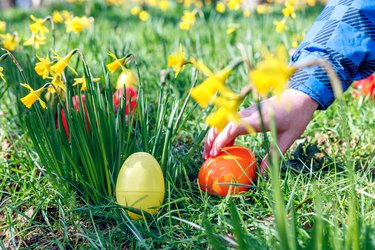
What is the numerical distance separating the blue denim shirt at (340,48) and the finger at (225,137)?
0.26 meters

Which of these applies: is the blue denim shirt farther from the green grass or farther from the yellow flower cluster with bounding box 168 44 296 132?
the yellow flower cluster with bounding box 168 44 296 132

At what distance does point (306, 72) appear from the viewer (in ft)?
5.83

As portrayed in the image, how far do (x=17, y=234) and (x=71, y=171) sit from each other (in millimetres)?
321

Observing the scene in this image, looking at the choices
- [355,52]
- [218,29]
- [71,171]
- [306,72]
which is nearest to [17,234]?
[71,171]

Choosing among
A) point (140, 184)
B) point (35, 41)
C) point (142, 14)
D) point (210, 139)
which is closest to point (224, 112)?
point (140, 184)

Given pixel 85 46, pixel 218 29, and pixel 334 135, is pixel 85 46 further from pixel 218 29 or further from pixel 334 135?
pixel 334 135

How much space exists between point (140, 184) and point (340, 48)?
2.77ft

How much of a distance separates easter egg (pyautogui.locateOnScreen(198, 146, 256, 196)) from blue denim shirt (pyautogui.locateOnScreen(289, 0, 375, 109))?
1.06 ft

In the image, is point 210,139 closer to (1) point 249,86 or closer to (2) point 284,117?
(2) point 284,117

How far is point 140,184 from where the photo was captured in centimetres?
172

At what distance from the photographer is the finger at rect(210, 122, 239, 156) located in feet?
5.86

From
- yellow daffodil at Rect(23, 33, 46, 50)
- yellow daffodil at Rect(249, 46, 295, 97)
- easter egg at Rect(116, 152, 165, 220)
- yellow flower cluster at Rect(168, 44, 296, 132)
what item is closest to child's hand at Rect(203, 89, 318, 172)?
easter egg at Rect(116, 152, 165, 220)

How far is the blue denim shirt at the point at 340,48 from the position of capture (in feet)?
5.79

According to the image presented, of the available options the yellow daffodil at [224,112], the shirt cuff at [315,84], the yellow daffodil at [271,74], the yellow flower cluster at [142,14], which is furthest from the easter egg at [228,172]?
the yellow flower cluster at [142,14]
